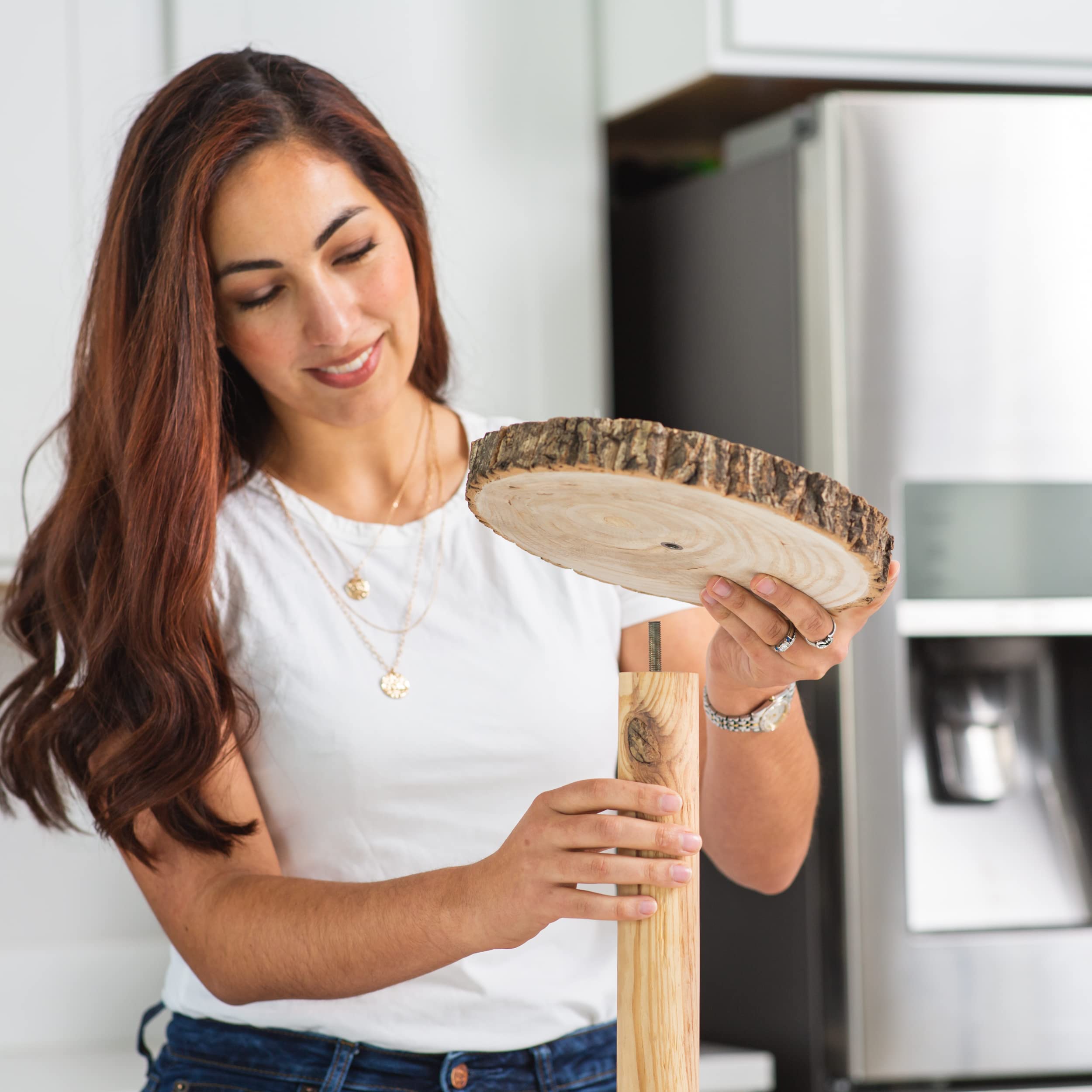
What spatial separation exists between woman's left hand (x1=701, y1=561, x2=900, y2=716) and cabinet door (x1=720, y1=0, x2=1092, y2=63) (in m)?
0.96

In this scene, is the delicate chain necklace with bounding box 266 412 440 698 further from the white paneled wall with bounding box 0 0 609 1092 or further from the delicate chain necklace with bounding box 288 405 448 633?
the white paneled wall with bounding box 0 0 609 1092

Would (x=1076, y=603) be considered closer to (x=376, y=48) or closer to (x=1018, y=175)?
(x=1018, y=175)

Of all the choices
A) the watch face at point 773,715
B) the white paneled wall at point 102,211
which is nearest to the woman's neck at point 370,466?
the white paneled wall at point 102,211

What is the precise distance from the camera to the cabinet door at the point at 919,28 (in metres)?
1.45

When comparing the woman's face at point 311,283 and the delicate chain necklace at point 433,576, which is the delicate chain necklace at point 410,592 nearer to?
the delicate chain necklace at point 433,576

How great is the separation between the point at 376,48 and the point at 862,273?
65cm

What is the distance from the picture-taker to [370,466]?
110 cm

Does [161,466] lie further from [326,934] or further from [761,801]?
[761,801]

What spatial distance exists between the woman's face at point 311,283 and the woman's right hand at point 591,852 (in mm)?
417

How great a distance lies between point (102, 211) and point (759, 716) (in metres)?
1.04

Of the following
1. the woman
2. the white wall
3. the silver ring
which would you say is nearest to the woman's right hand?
the silver ring

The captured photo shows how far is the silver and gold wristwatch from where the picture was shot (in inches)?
31.8

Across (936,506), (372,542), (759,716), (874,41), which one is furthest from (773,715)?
(874,41)

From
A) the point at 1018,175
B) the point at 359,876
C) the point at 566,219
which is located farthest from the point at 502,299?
the point at 359,876
